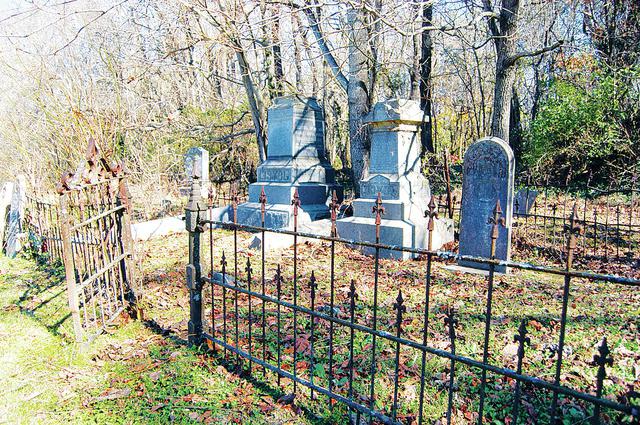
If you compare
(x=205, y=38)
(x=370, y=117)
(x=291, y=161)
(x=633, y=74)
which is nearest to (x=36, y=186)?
(x=205, y=38)

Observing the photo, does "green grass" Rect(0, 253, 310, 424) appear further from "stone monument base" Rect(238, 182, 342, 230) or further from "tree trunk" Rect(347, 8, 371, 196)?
"tree trunk" Rect(347, 8, 371, 196)

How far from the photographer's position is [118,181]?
430cm

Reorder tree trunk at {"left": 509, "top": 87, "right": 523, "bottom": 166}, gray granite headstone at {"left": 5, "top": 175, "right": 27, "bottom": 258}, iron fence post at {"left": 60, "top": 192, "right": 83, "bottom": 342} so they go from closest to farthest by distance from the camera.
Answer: iron fence post at {"left": 60, "top": 192, "right": 83, "bottom": 342} < gray granite headstone at {"left": 5, "top": 175, "right": 27, "bottom": 258} < tree trunk at {"left": 509, "top": 87, "right": 523, "bottom": 166}

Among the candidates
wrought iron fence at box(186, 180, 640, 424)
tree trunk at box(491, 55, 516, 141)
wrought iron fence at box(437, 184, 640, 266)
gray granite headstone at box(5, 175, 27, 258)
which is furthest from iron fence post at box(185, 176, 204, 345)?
tree trunk at box(491, 55, 516, 141)

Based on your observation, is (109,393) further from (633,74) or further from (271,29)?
(633,74)

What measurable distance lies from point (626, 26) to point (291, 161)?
11014 millimetres

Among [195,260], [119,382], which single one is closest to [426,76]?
[195,260]

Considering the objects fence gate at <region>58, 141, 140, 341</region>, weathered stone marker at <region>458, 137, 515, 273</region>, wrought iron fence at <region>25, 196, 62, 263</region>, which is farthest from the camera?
wrought iron fence at <region>25, 196, 62, 263</region>

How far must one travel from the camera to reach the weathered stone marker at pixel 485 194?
5.96 meters

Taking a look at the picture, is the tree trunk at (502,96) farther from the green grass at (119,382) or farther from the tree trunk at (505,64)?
the green grass at (119,382)

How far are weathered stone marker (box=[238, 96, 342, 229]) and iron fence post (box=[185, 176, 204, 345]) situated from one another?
17.5 ft

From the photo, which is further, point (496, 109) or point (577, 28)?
point (577, 28)

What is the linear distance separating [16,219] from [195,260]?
6.75 m

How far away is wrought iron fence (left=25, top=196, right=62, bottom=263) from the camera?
273 inches
